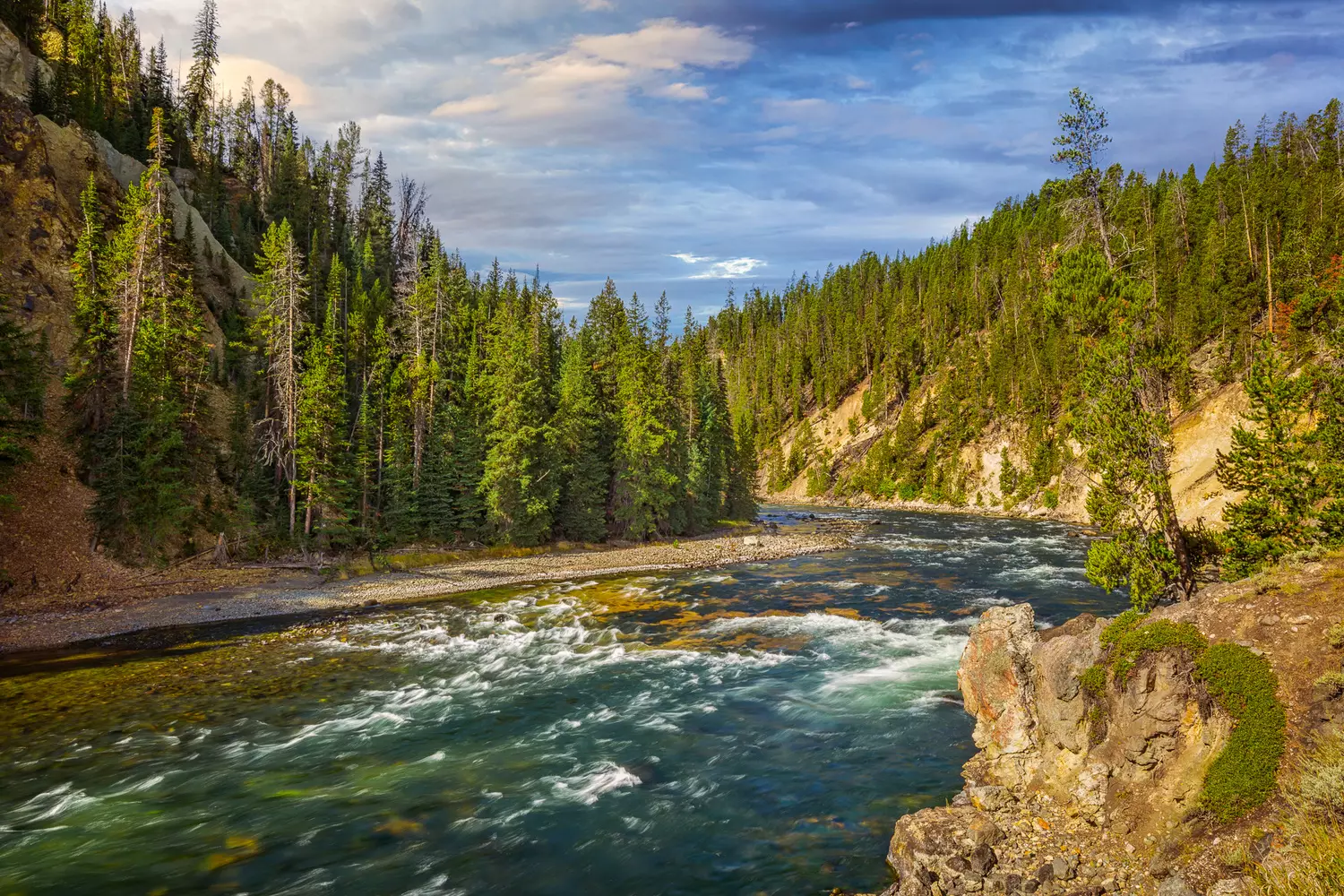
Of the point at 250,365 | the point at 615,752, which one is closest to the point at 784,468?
the point at 250,365

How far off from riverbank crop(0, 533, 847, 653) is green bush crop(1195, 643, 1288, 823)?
3201 centimetres

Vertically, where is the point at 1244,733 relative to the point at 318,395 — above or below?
below

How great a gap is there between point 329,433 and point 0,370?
49.0ft

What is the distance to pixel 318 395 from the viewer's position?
133ft

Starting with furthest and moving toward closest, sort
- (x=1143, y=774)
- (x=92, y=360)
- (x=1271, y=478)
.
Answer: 1. (x=92, y=360)
2. (x=1271, y=478)
3. (x=1143, y=774)

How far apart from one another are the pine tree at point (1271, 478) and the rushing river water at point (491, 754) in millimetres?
7881

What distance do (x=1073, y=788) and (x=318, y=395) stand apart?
4233 centimetres

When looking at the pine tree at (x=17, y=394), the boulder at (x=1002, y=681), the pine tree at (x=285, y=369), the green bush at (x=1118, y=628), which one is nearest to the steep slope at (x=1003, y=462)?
the boulder at (x=1002, y=681)

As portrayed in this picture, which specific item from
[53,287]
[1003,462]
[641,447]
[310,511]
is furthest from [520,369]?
[1003,462]

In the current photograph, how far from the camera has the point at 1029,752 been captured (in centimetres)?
1217

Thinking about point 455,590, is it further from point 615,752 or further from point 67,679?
point 615,752

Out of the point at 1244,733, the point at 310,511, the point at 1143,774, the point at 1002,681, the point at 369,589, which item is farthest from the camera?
the point at 310,511

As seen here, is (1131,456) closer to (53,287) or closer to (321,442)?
(321,442)

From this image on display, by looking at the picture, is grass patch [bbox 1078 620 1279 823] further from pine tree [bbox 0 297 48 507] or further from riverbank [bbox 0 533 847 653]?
pine tree [bbox 0 297 48 507]
